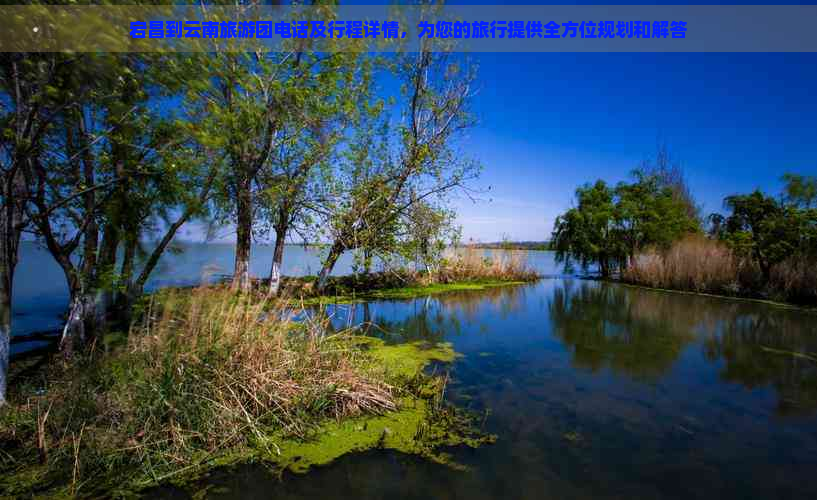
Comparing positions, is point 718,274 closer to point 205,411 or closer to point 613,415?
point 613,415

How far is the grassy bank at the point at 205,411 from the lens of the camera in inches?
113

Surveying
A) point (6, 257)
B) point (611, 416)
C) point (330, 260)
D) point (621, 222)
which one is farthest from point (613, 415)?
point (621, 222)

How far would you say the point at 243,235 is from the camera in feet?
33.3

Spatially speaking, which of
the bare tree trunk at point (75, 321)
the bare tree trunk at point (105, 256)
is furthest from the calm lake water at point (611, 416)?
the bare tree trunk at point (75, 321)

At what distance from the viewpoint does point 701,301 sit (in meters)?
12.6

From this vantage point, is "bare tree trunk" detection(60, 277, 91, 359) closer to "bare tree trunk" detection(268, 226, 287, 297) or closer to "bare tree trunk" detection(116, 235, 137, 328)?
"bare tree trunk" detection(116, 235, 137, 328)

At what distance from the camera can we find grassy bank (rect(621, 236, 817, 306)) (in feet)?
38.4

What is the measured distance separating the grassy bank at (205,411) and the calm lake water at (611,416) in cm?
30

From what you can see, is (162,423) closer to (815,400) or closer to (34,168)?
(34,168)

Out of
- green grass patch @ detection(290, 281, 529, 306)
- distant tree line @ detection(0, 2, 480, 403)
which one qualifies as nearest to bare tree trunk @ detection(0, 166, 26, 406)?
distant tree line @ detection(0, 2, 480, 403)

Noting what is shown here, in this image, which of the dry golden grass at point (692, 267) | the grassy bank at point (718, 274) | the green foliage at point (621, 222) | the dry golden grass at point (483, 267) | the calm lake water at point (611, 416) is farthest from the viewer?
the green foliage at point (621, 222)

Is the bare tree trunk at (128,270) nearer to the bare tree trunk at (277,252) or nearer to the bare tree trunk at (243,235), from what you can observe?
the bare tree trunk at (243,235)

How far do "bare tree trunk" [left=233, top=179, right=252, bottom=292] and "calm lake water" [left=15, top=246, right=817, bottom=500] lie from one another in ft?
9.89

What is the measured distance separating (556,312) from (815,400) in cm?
611
